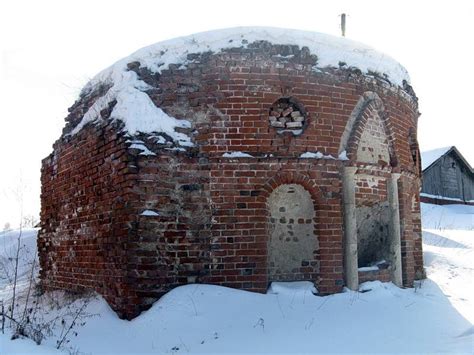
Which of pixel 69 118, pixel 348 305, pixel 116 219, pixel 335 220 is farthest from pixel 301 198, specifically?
pixel 69 118

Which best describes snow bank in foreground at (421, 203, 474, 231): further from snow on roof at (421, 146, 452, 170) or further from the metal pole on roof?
the metal pole on roof

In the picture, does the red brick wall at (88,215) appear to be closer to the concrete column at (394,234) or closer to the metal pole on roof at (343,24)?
the concrete column at (394,234)

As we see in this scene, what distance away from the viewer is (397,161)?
24.9ft

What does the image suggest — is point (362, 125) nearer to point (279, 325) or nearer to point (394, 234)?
point (394, 234)

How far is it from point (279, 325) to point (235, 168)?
205cm

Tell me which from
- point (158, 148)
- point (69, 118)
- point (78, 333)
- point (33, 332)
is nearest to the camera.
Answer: point (33, 332)

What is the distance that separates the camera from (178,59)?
22.1ft

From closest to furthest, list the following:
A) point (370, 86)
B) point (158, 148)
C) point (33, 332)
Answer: point (33, 332), point (158, 148), point (370, 86)

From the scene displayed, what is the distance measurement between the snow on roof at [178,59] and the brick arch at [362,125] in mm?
475

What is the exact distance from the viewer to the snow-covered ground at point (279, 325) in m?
5.07

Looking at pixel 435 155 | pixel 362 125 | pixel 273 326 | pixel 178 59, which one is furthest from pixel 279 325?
pixel 435 155

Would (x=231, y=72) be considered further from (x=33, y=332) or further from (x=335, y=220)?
(x=33, y=332)

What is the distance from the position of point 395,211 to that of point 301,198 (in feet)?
5.79

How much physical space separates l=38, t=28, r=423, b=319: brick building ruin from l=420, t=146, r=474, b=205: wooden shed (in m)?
19.4
